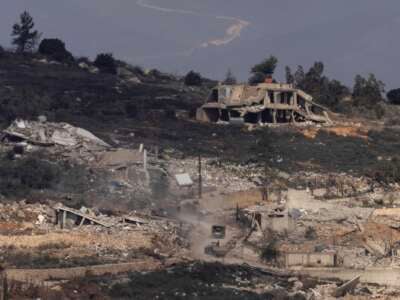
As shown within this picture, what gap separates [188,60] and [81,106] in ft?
106

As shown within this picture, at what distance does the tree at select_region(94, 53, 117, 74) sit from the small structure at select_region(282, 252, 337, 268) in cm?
3666

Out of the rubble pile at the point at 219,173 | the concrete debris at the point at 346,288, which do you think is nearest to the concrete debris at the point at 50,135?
the rubble pile at the point at 219,173

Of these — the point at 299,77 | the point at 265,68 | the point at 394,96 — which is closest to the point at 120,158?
the point at 265,68

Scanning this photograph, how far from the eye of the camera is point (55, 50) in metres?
73.5

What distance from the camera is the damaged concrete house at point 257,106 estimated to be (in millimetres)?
60469

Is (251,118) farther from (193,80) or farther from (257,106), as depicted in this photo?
(193,80)

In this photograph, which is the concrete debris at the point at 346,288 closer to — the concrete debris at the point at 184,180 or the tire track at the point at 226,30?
the concrete debris at the point at 184,180

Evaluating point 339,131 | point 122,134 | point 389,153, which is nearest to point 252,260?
point 122,134

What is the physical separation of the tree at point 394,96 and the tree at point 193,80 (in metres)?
8.54

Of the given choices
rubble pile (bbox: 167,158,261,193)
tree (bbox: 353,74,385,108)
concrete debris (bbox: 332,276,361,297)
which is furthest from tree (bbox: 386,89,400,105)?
concrete debris (bbox: 332,276,361,297)

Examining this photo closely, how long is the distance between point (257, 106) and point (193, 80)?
11.9 metres

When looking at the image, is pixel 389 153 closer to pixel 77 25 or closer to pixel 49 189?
pixel 49 189

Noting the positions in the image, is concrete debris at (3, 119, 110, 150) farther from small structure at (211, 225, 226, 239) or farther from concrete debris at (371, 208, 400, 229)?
concrete debris at (371, 208, 400, 229)

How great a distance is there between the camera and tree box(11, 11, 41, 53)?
3083 inches
